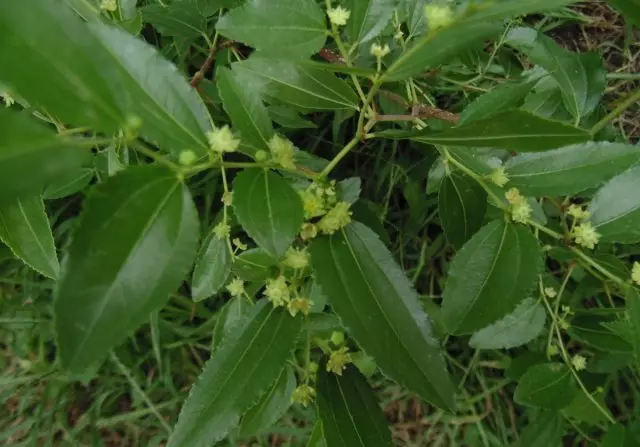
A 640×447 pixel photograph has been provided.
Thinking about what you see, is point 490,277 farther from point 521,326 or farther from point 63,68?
point 63,68

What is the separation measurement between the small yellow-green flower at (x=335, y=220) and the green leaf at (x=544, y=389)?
1.36 feet

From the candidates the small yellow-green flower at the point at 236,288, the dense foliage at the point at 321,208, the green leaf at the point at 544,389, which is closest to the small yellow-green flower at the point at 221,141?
the dense foliage at the point at 321,208

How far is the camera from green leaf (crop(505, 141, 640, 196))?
0.61m

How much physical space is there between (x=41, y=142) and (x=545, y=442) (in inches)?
34.9

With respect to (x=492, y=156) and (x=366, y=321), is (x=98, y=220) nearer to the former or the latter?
(x=366, y=321)

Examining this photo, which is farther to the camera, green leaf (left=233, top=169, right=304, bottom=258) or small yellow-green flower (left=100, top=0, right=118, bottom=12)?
small yellow-green flower (left=100, top=0, right=118, bottom=12)

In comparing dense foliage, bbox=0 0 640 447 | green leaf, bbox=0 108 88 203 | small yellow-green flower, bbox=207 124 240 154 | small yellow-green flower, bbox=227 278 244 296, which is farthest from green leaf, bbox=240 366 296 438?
green leaf, bbox=0 108 88 203

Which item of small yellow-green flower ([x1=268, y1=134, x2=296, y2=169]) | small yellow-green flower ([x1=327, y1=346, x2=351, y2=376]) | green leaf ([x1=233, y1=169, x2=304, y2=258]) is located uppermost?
small yellow-green flower ([x1=268, y1=134, x2=296, y2=169])

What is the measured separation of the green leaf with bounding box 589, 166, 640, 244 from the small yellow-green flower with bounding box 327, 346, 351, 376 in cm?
29

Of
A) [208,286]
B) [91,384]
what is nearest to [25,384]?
[91,384]

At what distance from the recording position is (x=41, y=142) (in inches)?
12.2

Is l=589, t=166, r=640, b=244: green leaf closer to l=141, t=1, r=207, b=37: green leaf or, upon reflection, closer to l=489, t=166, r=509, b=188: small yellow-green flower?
A: l=489, t=166, r=509, b=188: small yellow-green flower

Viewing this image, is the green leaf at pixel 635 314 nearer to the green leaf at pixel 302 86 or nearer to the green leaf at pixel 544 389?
the green leaf at pixel 544 389

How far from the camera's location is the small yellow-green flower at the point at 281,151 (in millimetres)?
511
